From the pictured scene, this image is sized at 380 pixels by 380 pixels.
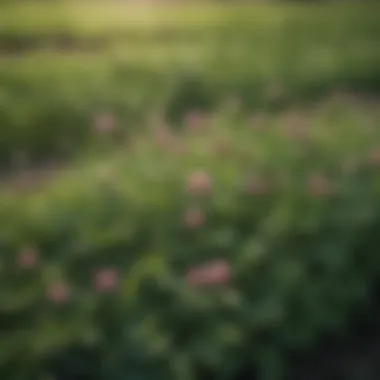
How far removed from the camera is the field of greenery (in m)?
1.74

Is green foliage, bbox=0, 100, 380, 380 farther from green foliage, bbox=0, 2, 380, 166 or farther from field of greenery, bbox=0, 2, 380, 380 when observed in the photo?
green foliage, bbox=0, 2, 380, 166

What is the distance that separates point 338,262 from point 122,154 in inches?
25.4

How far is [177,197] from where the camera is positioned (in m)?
2.03

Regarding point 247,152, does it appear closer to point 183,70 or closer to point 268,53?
point 183,70

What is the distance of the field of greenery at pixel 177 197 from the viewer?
174cm

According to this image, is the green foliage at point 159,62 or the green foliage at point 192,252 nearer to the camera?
the green foliage at point 192,252

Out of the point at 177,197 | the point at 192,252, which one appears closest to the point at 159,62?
A: the point at 177,197

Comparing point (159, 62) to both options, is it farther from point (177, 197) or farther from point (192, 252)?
point (192, 252)

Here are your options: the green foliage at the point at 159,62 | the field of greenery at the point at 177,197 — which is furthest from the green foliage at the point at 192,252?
the green foliage at the point at 159,62

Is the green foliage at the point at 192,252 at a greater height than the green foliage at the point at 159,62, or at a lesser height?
lesser

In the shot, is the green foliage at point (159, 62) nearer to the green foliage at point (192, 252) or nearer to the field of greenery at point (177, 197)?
the field of greenery at point (177, 197)

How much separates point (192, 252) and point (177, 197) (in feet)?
0.55

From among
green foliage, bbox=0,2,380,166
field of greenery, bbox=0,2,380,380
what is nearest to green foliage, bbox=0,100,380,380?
field of greenery, bbox=0,2,380,380

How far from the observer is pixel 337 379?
78.9 inches
